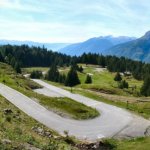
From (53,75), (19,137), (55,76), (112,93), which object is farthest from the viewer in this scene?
(53,75)

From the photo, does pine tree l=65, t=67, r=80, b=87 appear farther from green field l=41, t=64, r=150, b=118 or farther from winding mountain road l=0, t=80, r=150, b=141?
winding mountain road l=0, t=80, r=150, b=141

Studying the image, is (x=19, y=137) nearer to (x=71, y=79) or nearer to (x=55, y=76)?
(x=71, y=79)

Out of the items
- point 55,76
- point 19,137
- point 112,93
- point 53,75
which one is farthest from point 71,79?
point 19,137

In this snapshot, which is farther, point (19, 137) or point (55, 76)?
point (55, 76)

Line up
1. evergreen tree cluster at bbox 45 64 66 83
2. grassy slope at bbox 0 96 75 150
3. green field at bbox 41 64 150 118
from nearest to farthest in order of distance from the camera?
grassy slope at bbox 0 96 75 150 < green field at bbox 41 64 150 118 < evergreen tree cluster at bbox 45 64 66 83

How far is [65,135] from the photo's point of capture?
3947cm

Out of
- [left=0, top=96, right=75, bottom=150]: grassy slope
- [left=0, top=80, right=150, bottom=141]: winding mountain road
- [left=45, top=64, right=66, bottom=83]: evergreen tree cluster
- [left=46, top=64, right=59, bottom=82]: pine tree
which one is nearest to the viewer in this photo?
[left=0, top=96, right=75, bottom=150]: grassy slope

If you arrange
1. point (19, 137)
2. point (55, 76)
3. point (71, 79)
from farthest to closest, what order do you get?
point (55, 76)
point (71, 79)
point (19, 137)

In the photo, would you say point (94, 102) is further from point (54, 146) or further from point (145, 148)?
point (54, 146)

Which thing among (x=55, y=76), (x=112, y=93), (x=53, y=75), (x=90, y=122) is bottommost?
(x=112, y=93)

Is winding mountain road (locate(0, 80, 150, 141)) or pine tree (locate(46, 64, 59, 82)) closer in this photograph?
winding mountain road (locate(0, 80, 150, 141))

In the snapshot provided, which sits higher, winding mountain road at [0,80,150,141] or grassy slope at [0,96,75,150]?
grassy slope at [0,96,75,150]

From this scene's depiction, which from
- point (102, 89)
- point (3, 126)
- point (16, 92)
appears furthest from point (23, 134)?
point (102, 89)

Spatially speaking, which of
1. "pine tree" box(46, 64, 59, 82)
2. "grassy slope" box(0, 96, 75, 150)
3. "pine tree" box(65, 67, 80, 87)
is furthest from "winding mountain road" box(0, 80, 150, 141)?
"pine tree" box(46, 64, 59, 82)
